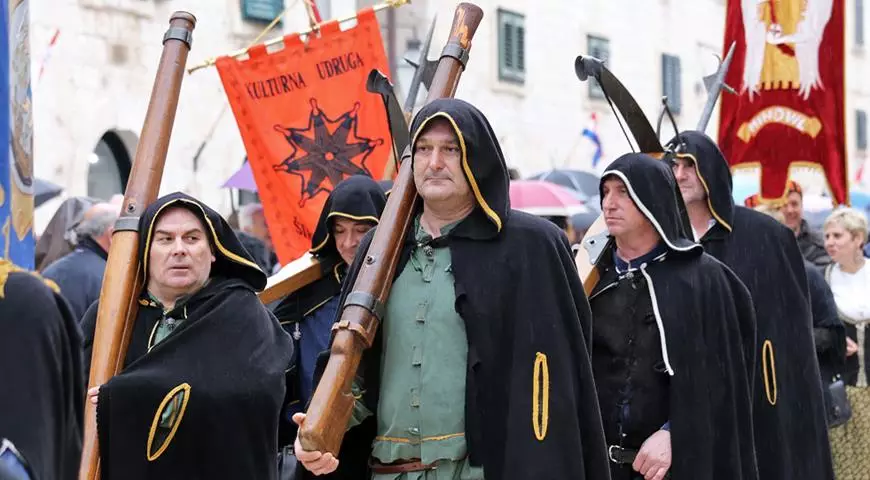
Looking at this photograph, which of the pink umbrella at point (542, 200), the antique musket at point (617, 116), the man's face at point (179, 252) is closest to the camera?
the man's face at point (179, 252)

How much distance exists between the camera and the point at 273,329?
6000 mm

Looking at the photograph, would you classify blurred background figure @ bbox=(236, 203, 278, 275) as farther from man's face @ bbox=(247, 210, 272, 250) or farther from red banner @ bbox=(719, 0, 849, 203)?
red banner @ bbox=(719, 0, 849, 203)

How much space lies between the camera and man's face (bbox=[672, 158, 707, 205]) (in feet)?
25.7

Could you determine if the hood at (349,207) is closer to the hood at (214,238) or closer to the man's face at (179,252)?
the hood at (214,238)

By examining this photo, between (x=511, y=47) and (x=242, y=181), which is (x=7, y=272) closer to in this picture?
(x=242, y=181)

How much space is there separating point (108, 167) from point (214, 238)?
11966 millimetres

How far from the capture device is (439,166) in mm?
5449

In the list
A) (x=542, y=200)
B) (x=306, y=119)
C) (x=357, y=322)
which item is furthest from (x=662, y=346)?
(x=542, y=200)

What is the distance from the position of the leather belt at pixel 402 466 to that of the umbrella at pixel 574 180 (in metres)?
14.6

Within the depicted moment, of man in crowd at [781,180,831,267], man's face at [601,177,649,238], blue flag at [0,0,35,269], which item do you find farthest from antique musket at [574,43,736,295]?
man in crowd at [781,180,831,267]

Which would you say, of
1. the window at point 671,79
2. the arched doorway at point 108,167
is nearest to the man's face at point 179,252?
the arched doorway at point 108,167

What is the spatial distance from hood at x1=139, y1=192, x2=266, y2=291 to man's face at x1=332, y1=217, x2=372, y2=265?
116 cm

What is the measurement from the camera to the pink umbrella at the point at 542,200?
1550 cm

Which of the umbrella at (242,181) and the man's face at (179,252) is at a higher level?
the umbrella at (242,181)
